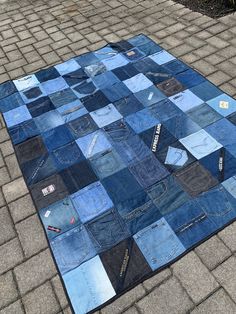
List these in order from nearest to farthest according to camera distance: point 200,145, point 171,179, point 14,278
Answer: point 14,278 < point 171,179 < point 200,145

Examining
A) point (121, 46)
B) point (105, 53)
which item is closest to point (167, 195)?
point (105, 53)

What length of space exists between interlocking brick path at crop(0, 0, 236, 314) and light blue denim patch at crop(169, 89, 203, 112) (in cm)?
53

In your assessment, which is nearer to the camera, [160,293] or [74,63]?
[160,293]

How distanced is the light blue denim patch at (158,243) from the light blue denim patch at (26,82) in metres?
3.79

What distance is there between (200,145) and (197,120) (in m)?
0.54

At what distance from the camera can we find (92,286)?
3.58 m

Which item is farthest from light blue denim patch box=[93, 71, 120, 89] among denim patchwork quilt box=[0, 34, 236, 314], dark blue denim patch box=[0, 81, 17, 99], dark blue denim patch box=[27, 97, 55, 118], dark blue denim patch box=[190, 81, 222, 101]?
dark blue denim patch box=[0, 81, 17, 99]

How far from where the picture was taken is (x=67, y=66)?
21.8 ft

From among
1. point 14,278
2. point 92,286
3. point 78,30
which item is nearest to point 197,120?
point 92,286

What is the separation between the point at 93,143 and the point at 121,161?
23.4 inches

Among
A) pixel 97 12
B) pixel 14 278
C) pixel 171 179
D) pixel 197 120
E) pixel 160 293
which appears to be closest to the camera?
pixel 160 293

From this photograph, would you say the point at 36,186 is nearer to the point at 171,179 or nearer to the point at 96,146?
the point at 96,146

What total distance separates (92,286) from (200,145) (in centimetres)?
242

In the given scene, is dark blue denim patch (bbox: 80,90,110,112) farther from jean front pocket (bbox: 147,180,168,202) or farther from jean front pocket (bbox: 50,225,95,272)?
jean front pocket (bbox: 50,225,95,272)
